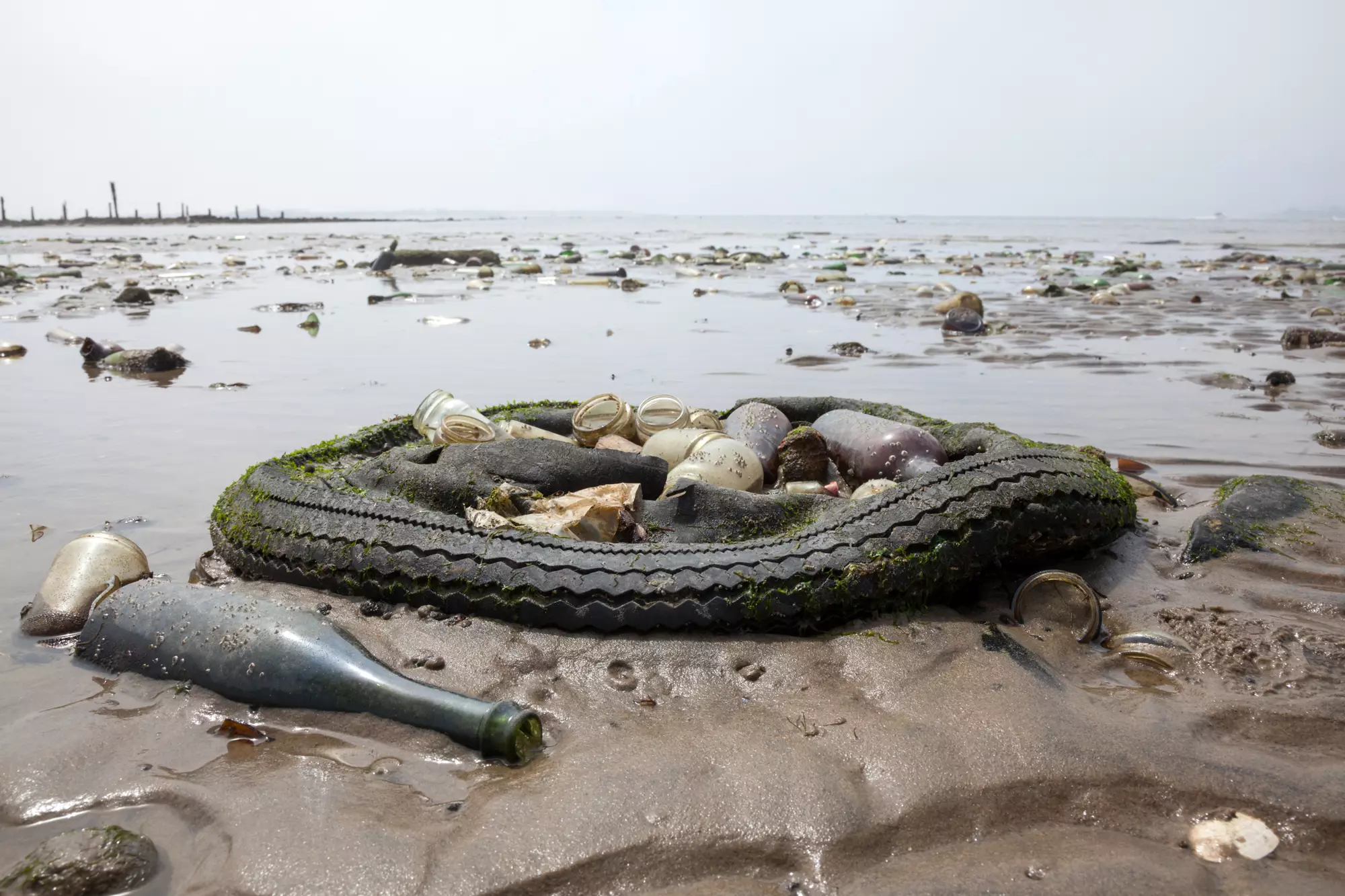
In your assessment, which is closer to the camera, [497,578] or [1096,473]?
[497,578]

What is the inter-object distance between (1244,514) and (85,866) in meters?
4.33

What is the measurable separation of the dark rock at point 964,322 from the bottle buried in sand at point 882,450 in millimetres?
7401

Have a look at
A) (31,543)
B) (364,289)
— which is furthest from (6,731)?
(364,289)

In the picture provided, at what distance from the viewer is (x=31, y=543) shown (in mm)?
4012

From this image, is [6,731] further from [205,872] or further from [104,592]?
[205,872]

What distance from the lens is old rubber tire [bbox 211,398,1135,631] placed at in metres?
3.00

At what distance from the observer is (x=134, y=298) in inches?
598

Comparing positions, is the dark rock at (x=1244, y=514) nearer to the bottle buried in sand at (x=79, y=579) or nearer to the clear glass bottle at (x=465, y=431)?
the clear glass bottle at (x=465, y=431)

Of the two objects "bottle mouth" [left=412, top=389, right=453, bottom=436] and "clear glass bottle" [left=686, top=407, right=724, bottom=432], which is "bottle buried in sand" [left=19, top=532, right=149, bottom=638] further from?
"clear glass bottle" [left=686, top=407, right=724, bottom=432]

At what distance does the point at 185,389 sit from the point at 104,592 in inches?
208

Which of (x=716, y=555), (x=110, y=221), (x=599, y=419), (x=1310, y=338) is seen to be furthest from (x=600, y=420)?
(x=110, y=221)

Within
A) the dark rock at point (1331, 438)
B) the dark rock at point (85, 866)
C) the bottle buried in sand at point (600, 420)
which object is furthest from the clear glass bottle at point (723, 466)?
the dark rock at point (1331, 438)

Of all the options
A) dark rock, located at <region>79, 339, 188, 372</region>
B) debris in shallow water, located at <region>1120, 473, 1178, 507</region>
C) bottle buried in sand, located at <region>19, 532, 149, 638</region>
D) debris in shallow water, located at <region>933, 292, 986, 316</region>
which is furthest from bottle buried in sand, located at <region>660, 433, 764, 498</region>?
debris in shallow water, located at <region>933, 292, 986, 316</region>

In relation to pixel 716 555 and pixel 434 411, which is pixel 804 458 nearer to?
pixel 716 555
